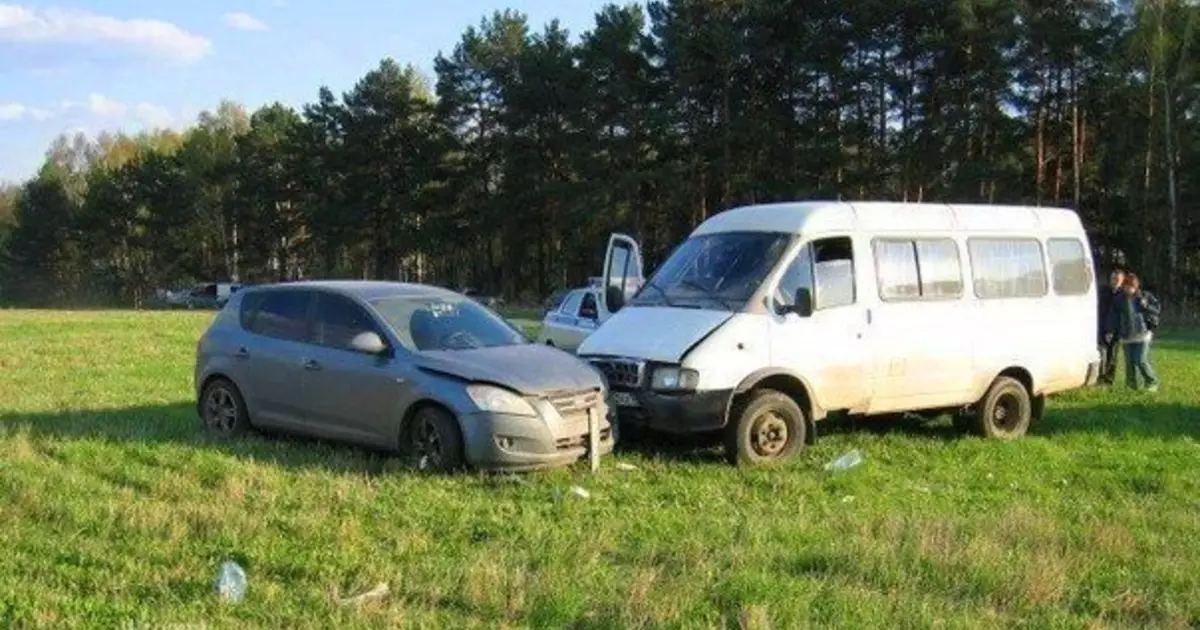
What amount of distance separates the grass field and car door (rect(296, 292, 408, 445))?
0.29 m

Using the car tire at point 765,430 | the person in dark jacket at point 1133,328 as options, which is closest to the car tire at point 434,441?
the car tire at point 765,430

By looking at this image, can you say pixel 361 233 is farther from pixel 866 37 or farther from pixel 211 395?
pixel 211 395

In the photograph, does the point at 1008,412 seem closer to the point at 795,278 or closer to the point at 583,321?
the point at 795,278

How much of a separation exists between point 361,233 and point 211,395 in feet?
187

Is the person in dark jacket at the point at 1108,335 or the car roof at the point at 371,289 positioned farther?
the person in dark jacket at the point at 1108,335

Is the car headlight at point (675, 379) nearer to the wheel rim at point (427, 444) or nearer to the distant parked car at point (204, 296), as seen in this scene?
the wheel rim at point (427, 444)

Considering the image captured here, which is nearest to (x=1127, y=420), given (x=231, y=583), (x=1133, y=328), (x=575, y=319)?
(x=1133, y=328)

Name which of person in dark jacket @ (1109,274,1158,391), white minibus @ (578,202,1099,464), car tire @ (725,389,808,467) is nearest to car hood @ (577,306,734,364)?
white minibus @ (578,202,1099,464)

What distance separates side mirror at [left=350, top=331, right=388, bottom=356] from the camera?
10.0 meters

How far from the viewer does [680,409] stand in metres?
10.1

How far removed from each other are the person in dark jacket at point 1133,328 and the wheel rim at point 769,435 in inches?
326

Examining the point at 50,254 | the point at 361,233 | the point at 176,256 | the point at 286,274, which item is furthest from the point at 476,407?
the point at 50,254

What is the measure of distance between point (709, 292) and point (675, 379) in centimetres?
129

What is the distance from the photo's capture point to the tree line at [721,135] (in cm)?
4241
